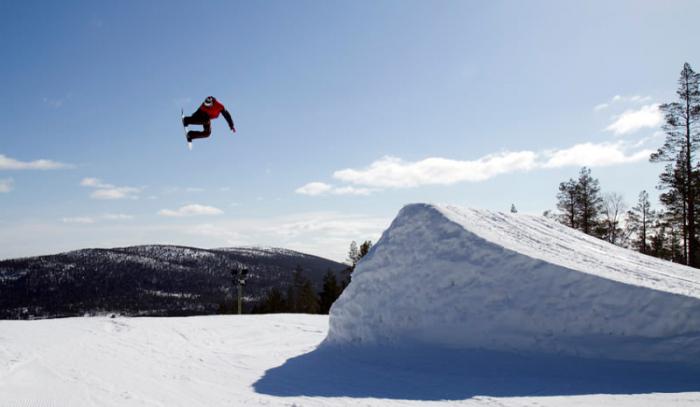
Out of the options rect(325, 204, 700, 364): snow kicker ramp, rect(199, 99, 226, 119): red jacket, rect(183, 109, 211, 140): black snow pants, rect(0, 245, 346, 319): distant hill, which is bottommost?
rect(0, 245, 346, 319): distant hill

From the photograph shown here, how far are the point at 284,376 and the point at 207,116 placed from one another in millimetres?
6659

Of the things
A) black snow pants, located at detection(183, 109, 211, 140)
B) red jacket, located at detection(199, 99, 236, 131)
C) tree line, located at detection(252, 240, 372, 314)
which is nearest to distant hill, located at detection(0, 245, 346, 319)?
tree line, located at detection(252, 240, 372, 314)

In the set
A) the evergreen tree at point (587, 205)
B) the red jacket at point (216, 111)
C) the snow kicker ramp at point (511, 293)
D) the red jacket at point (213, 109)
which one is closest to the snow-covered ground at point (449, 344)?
the snow kicker ramp at point (511, 293)

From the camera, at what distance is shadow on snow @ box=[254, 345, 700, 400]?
7.30 metres

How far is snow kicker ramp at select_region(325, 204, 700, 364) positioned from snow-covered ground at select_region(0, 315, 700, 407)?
0.46 meters

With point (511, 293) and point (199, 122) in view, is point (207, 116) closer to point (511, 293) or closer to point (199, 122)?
point (199, 122)

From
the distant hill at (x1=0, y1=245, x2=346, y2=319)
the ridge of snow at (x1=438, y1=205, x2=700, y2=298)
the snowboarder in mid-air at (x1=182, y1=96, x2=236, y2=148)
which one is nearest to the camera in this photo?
the ridge of snow at (x1=438, y1=205, x2=700, y2=298)

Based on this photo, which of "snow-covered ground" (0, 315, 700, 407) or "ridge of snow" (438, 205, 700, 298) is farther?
"ridge of snow" (438, 205, 700, 298)

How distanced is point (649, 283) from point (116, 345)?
13880 millimetres

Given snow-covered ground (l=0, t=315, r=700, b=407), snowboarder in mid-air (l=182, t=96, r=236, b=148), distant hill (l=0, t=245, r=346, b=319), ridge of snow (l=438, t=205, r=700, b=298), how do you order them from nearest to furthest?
snow-covered ground (l=0, t=315, r=700, b=407)
ridge of snow (l=438, t=205, r=700, b=298)
snowboarder in mid-air (l=182, t=96, r=236, b=148)
distant hill (l=0, t=245, r=346, b=319)

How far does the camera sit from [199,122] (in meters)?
10.8

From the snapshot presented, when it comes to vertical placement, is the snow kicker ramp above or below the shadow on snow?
above

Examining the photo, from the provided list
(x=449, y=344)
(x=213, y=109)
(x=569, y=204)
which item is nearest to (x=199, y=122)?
(x=213, y=109)

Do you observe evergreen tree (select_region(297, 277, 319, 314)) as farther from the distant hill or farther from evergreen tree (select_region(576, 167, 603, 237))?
the distant hill
